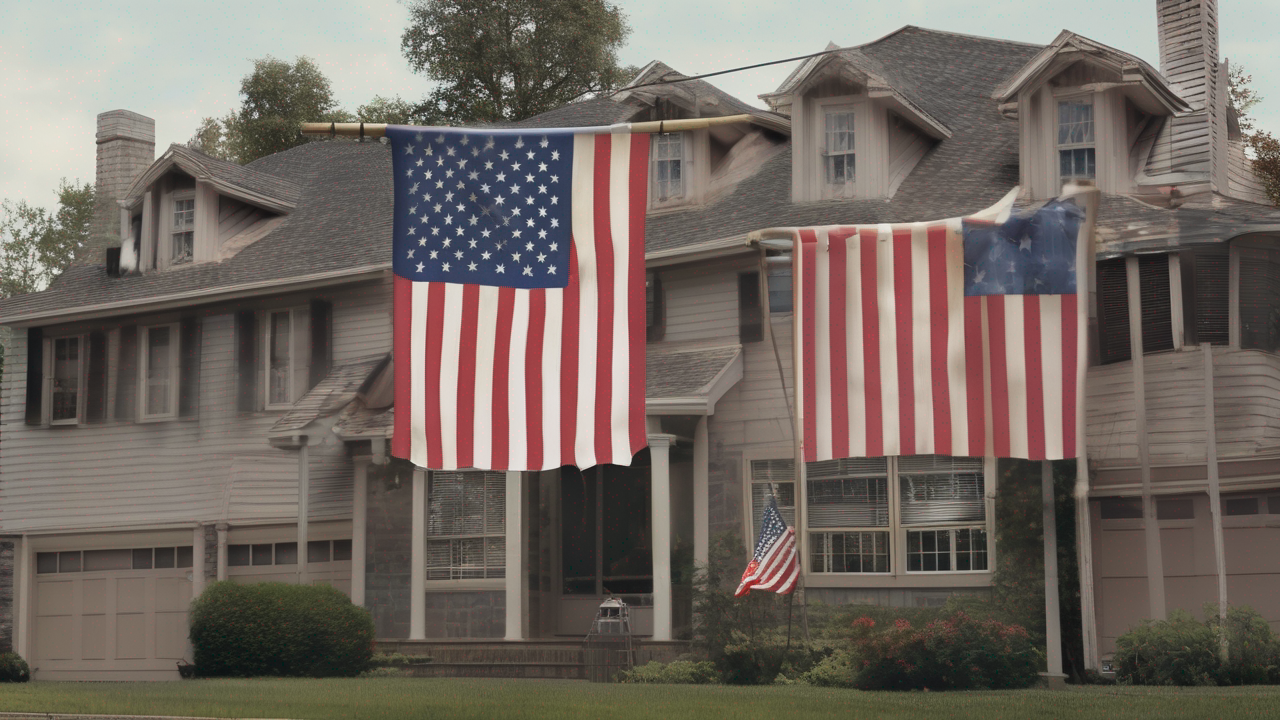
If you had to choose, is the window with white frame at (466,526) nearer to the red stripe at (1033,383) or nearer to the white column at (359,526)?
the white column at (359,526)

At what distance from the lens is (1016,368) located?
13742 millimetres

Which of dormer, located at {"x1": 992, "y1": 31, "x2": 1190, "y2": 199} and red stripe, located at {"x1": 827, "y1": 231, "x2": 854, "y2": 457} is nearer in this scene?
red stripe, located at {"x1": 827, "y1": 231, "x2": 854, "y2": 457}

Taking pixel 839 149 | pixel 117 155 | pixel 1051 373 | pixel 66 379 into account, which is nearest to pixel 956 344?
pixel 1051 373

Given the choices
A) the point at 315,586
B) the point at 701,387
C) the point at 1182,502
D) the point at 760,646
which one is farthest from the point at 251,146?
the point at 1182,502

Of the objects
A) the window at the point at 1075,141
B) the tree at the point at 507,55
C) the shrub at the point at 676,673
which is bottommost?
the shrub at the point at 676,673

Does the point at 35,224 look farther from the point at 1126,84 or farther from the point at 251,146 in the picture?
the point at 1126,84

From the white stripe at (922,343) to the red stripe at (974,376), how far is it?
1.04 feet

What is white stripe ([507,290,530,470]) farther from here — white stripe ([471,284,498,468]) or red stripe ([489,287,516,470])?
white stripe ([471,284,498,468])

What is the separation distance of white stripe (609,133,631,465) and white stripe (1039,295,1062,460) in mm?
4325

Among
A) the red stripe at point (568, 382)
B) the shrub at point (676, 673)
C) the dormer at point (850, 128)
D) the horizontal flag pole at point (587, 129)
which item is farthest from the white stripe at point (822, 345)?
the dormer at point (850, 128)

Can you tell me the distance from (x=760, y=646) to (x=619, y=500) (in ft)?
15.2

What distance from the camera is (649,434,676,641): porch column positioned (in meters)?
19.7

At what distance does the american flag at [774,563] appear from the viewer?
17.2 m

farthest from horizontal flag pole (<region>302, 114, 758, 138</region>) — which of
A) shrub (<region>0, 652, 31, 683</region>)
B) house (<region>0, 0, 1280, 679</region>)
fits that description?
shrub (<region>0, 652, 31, 683</region>)
